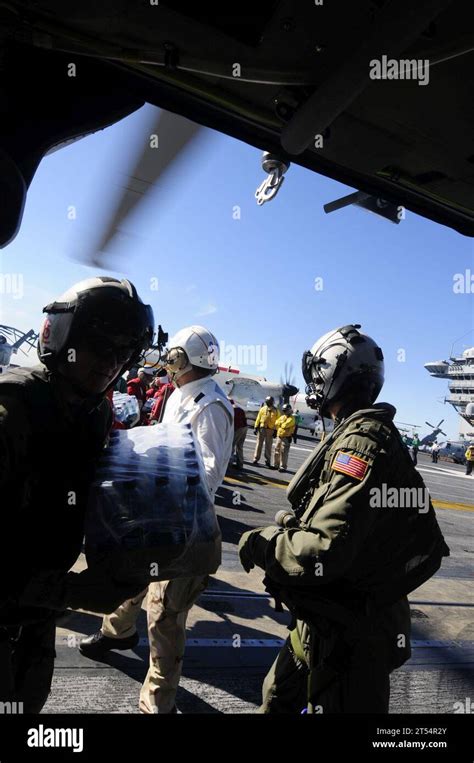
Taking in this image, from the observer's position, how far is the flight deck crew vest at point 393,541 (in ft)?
5.82

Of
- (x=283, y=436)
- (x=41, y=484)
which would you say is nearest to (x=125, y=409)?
(x=41, y=484)

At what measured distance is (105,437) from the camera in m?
1.68

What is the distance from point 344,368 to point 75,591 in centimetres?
148

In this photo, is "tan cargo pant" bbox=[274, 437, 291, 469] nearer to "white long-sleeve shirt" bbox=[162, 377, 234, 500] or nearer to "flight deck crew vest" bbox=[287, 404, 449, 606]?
"white long-sleeve shirt" bbox=[162, 377, 234, 500]

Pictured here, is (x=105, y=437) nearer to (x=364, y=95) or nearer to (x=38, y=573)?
(x=38, y=573)

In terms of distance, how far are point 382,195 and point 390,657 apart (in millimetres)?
2393

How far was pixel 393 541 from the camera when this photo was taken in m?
1.79

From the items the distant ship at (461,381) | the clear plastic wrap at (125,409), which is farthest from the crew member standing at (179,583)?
the distant ship at (461,381)

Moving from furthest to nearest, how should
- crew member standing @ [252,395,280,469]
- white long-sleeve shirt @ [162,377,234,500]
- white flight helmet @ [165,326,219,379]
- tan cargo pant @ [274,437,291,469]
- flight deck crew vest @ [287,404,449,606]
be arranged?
1. crew member standing @ [252,395,280,469]
2. tan cargo pant @ [274,437,291,469]
3. white flight helmet @ [165,326,219,379]
4. white long-sleeve shirt @ [162,377,234,500]
5. flight deck crew vest @ [287,404,449,606]

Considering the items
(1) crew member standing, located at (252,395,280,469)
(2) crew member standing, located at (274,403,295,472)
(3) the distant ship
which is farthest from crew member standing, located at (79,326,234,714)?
(3) the distant ship

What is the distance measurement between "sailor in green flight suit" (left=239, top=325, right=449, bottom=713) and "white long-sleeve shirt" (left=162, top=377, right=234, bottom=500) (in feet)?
2.47

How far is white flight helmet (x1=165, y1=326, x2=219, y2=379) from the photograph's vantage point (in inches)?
119

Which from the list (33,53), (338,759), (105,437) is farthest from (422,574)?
(33,53)

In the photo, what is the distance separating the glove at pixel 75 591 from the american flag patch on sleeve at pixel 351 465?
0.83m
